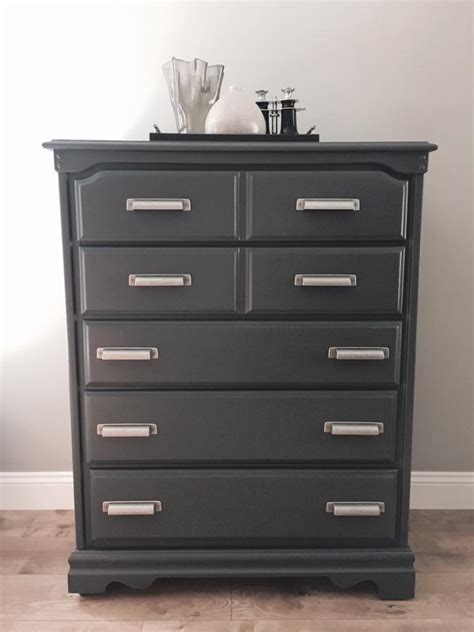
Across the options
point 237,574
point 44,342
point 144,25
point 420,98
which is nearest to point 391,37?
point 420,98

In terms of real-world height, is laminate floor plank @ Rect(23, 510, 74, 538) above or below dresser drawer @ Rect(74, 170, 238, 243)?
below

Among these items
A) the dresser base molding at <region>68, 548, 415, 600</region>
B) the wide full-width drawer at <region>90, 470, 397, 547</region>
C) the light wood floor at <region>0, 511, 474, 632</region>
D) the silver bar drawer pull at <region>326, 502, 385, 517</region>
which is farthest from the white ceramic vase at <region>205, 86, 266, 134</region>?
the light wood floor at <region>0, 511, 474, 632</region>

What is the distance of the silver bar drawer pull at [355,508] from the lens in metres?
1.69

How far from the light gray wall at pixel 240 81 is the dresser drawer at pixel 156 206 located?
1.87 ft

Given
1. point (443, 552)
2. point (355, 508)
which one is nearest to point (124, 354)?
point (355, 508)

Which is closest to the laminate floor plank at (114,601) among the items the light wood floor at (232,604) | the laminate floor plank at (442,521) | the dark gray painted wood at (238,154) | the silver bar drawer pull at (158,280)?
the light wood floor at (232,604)

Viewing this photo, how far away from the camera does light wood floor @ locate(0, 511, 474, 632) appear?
5.38 feet

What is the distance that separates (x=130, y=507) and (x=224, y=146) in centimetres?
93

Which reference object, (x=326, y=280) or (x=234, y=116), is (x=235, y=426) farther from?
(x=234, y=116)

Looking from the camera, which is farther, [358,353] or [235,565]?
[235,565]

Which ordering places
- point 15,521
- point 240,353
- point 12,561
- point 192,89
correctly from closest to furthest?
point 240,353
point 192,89
point 12,561
point 15,521

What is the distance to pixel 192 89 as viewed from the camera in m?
1.76

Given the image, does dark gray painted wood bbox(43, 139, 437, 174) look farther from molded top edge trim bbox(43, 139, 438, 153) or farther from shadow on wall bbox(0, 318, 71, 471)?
shadow on wall bbox(0, 318, 71, 471)

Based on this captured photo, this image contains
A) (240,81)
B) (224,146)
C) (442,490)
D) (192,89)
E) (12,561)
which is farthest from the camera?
(442,490)
